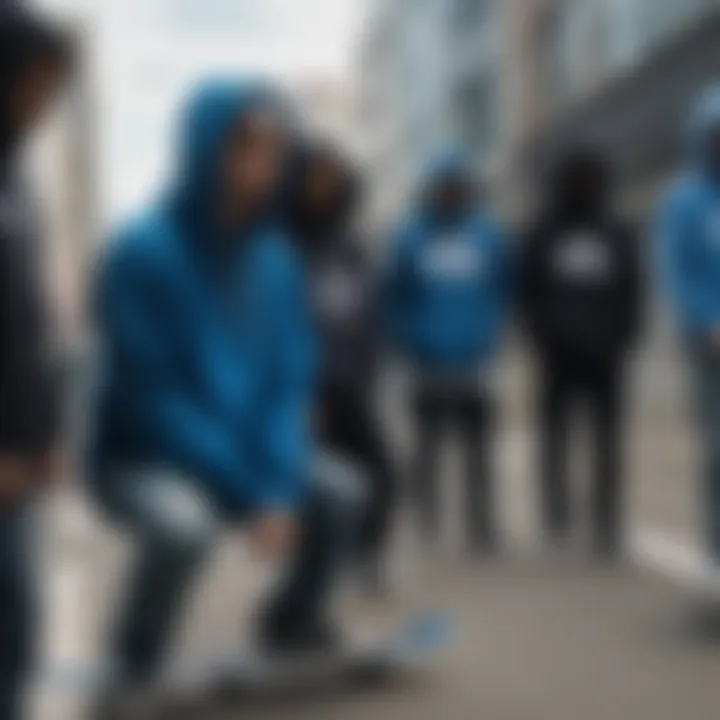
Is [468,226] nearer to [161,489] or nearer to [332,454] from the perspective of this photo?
[332,454]

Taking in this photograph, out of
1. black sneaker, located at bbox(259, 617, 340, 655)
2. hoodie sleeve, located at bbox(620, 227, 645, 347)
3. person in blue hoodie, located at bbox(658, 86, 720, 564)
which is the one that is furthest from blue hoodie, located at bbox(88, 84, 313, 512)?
hoodie sleeve, located at bbox(620, 227, 645, 347)

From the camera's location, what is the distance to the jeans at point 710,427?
16.5 ft

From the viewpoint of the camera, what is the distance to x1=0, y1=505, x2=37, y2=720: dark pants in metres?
2.50

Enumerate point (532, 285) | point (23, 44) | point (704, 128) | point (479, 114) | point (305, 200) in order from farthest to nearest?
point (479, 114) < point (532, 285) < point (704, 128) < point (305, 200) < point (23, 44)

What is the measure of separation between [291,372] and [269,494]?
12.4 inches

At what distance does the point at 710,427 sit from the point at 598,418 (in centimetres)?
162

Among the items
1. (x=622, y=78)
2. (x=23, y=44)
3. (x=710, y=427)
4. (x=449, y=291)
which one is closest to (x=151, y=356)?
(x=23, y=44)

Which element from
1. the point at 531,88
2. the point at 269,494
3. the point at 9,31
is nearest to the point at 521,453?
the point at 269,494

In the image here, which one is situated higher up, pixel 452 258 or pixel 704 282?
pixel 452 258

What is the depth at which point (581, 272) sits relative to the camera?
6.32 metres

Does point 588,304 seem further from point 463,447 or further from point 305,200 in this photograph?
point 305,200

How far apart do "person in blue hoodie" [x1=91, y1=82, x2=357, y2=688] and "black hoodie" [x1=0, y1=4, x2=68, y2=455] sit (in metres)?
1.00

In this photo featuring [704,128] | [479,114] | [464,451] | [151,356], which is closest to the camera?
[151,356]

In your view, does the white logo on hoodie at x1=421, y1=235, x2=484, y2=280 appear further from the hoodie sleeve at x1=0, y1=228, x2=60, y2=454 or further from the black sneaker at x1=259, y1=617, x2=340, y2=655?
the hoodie sleeve at x1=0, y1=228, x2=60, y2=454
